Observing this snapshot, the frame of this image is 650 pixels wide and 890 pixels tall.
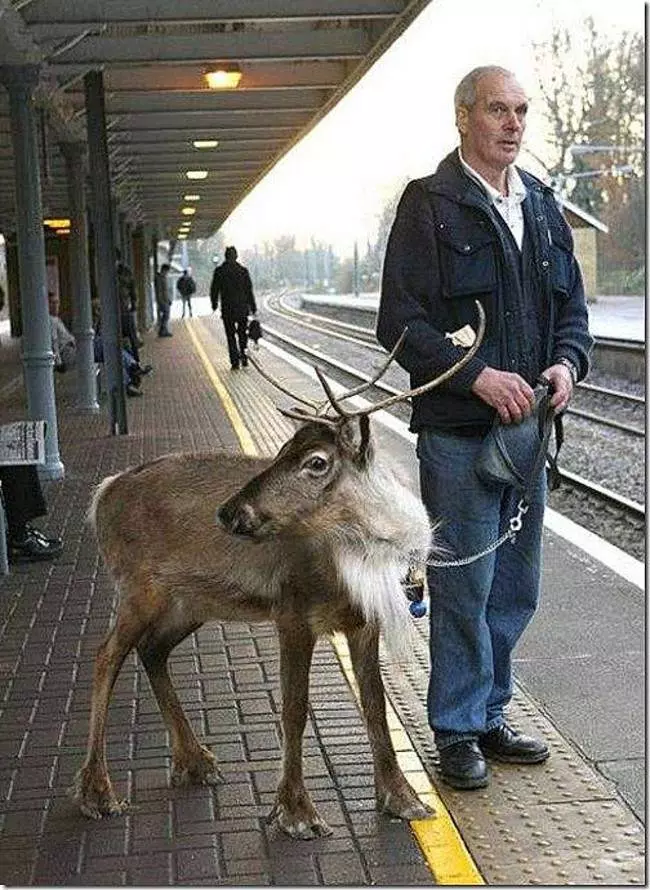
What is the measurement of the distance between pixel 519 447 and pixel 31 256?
8.76m

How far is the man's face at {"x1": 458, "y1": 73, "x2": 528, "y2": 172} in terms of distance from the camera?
4.96 meters

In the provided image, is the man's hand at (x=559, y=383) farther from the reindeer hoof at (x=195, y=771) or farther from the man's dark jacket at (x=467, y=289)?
the reindeer hoof at (x=195, y=771)

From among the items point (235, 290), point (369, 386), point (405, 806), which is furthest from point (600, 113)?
point (405, 806)

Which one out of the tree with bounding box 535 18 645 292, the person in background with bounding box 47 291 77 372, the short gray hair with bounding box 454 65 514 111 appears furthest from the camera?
the tree with bounding box 535 18 645 292

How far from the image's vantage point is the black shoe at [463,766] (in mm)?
5195

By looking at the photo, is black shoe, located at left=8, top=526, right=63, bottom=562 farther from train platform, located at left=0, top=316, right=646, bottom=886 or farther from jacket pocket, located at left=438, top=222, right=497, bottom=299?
jacket pocket, located at left=438, top=222, right=497, bottom=299

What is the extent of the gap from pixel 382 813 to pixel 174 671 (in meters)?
2.26

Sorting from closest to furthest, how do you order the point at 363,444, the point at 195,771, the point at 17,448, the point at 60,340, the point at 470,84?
the point at 363,444 < the point at 470,84 < the point at 195,771 < the point at 17,448 < the point at 60,340

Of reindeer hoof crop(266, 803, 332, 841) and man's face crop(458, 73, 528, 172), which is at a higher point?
man's face crop(458, 73, 528, 172)

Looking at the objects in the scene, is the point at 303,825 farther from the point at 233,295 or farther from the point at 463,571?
the point at 233,295

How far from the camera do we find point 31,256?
13.0 meters

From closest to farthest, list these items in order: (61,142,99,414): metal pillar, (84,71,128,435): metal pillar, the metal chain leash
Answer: the metal chain leash
(84,71,128,435): metal pillar
(61,142,99,414): metal pillar

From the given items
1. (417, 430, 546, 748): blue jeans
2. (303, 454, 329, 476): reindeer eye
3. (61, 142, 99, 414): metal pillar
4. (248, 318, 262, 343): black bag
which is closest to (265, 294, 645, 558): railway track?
(248, 318, 262, 343): black bag

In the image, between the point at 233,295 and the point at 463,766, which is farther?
the point at 233,295
